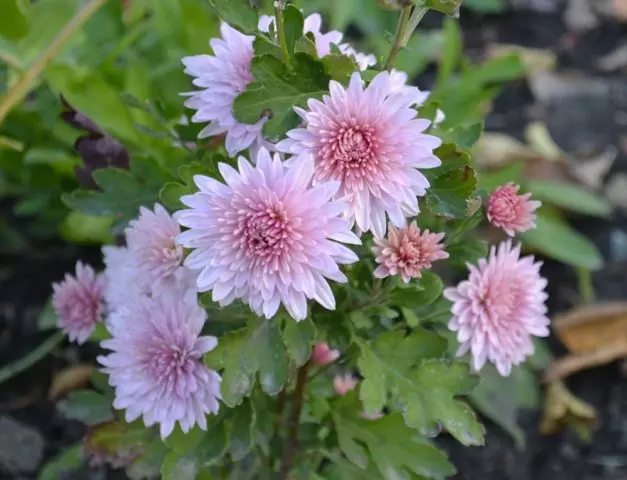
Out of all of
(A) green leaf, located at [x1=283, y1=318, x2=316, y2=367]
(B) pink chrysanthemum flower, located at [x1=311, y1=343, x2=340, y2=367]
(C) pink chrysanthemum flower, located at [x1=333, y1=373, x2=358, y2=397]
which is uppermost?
(A) green leaf, located at [x1=283, y1=318, x2=316, y2=367]

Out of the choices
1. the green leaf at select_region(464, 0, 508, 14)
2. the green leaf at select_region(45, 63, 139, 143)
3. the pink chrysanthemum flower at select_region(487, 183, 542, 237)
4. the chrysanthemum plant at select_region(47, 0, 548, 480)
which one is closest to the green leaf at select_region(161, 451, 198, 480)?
the chrysanthemum plant at select_region(47, 0, 548, 480)

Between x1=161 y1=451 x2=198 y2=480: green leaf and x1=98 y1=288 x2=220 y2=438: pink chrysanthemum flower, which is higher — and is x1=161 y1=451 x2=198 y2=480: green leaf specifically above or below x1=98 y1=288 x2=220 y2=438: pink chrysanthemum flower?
below

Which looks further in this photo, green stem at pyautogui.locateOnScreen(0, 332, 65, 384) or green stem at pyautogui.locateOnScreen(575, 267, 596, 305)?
green stem at pyautogui.locateOnScreen(575, 267, 596, 305)

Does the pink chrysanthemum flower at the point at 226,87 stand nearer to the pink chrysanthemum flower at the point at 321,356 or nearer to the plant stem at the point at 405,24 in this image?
the plant stem at the point at 405,24

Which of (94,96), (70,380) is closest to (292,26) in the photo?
(94,96)

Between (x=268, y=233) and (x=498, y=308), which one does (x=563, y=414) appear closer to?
(x=498, y=308)

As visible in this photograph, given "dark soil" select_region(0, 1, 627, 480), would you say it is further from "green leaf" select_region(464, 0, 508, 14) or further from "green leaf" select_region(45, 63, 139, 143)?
"green leaf" select_region(464, 0, 508, 14)

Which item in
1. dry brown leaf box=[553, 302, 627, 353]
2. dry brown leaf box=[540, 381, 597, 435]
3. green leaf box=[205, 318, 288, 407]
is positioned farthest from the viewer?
dry brown leaf box=[553, 302, 627, 353]

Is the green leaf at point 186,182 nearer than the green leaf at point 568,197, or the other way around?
the green leaf at point 186,182

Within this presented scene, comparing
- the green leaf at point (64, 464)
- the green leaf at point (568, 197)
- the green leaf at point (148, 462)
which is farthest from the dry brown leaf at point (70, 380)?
the green leaf at point (568, 197)
